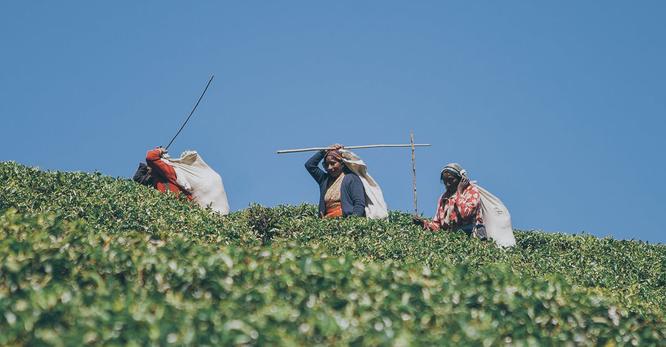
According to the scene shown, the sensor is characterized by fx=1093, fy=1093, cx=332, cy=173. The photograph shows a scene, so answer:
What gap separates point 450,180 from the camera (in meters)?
15.5

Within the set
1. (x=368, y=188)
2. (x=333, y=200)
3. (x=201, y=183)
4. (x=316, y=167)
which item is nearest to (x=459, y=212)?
(x=368, y=188)

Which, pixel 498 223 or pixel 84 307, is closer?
pixel 84 307

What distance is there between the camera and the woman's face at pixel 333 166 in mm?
16016

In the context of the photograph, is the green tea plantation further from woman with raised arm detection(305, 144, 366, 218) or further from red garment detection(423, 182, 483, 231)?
woman with raised arm detection(305, 144, 366, 218)

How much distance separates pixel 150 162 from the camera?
16.3m

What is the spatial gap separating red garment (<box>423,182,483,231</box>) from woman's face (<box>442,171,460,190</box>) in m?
0.17

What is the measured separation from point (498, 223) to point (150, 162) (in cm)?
522

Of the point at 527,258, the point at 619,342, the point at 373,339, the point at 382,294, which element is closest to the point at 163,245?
the point at 382,294

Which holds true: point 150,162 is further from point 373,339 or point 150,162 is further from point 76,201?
point 373,339

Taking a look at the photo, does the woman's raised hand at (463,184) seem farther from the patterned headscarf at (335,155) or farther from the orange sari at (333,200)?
the patterned headscarf at (335,155)

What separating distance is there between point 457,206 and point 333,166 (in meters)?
2.01

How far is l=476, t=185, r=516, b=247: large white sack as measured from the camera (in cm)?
1509

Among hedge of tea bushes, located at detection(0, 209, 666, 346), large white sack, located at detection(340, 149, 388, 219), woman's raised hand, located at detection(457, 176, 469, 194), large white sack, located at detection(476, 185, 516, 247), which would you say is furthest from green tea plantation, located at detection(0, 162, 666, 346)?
large white sack, located at detection(340, 149, 388, 219)

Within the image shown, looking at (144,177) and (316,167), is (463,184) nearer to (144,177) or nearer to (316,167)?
(316,167)
